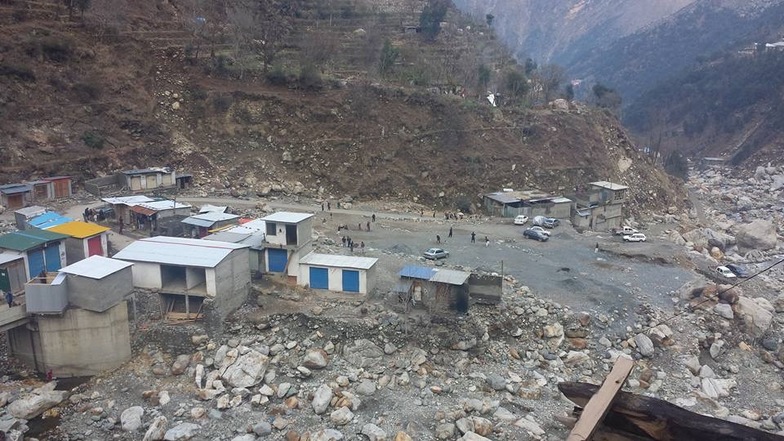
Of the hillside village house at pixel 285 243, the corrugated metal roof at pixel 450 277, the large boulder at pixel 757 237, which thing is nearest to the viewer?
the corrugated metal roof at pixel 450 277

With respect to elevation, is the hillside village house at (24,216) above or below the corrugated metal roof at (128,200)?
below

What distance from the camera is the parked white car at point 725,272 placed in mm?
24013

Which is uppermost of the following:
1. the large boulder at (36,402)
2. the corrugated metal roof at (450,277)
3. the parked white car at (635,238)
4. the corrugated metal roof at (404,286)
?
the corrugated metal roof at (450,277)

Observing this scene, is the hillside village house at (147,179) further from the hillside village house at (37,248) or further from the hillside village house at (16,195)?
the hillside village house at (37,248)

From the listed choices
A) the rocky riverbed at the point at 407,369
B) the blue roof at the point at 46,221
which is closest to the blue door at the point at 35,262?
the blue roof at the point at 46,221

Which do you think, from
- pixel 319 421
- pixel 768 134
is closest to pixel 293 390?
pixel 319 421

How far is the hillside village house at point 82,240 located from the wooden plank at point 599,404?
61.3ft

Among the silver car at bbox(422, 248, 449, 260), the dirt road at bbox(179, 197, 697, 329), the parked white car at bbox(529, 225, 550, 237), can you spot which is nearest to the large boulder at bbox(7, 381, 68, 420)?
the dirt road at bbox(179, 197, 697, 329)

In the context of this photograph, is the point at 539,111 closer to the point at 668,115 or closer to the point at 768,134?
the point at 768,134

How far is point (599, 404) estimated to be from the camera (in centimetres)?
362

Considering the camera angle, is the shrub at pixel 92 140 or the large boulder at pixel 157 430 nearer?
the large boulder at pixel 157 430

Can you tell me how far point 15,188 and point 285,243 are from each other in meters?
15.2

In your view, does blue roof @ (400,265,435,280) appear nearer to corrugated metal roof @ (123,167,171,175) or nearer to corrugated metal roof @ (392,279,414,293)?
corrugated metal roof @ (392,279,414,293)

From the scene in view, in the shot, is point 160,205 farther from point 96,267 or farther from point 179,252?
point 96,267
